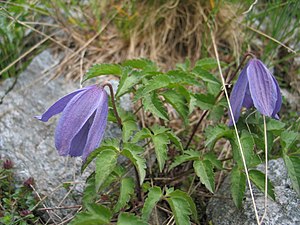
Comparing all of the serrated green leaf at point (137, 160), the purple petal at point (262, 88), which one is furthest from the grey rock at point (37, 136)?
the purple petal at point (262, 88)

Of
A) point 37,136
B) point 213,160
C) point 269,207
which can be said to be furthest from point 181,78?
point 37,136

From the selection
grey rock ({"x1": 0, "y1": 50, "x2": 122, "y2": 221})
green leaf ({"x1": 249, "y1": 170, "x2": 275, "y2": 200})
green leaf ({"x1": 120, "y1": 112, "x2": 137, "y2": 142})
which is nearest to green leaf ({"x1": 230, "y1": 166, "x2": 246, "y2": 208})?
green leaf ({"x1": 249, "y1": 170, "x2": 275, "y2": 200})

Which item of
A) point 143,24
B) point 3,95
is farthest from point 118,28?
point 3,95

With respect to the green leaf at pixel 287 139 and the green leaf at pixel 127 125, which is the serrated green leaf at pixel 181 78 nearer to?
the green leaf at pixel 127 125

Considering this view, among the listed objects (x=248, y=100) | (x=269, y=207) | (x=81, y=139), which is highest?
(x=248, y=100)

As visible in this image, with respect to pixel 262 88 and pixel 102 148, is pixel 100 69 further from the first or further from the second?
pixel 262 88

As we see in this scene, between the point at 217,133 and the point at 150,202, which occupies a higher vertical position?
the point at 217,133

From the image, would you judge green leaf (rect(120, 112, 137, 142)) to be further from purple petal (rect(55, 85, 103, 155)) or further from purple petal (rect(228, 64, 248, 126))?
purple petal (rect(228, 64, 248, 126))

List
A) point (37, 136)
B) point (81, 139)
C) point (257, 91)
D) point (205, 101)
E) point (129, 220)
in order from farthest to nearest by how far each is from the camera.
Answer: point (37, 136) → point (205, 101) → point (257, 91) → point (81, 139) → point (129, 220)
